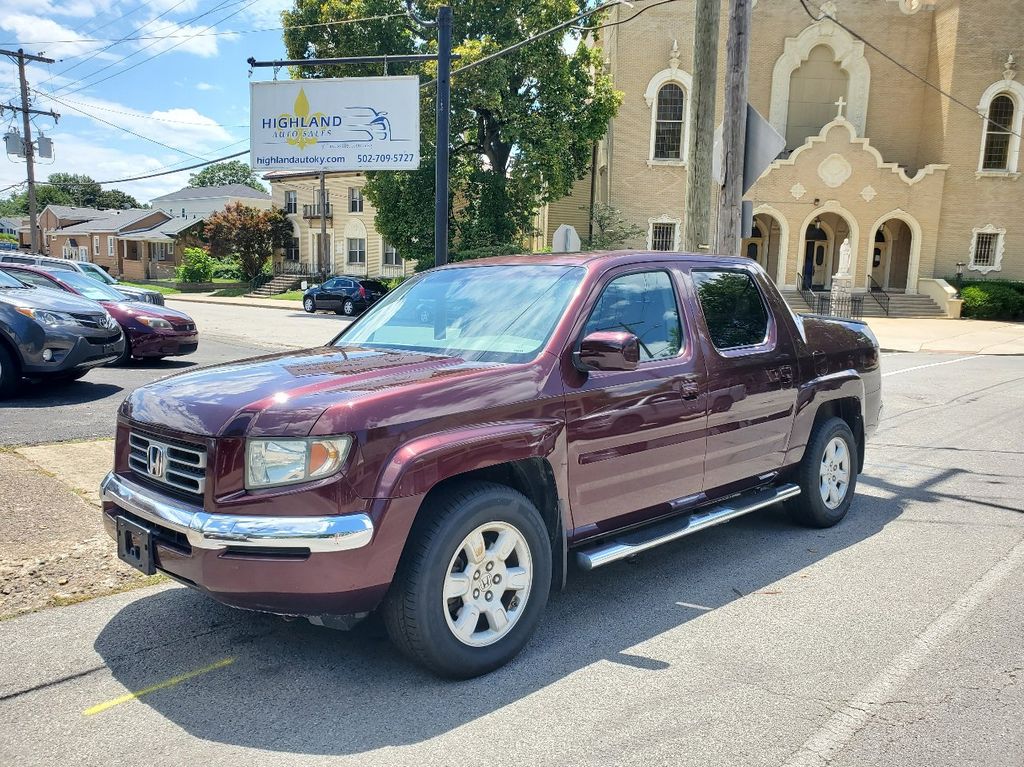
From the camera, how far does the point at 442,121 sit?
37.5 feet

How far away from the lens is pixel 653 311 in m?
4.52

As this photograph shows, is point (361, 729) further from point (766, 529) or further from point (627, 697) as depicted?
point (766, 529)

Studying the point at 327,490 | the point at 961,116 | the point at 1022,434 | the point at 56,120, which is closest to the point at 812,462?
the point at 327,490

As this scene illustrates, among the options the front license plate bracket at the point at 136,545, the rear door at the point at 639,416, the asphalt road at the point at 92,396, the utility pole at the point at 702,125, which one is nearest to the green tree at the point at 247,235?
the asphalt road at the point at 92,396

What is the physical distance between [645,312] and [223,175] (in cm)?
13465

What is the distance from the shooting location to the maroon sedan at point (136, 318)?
1189 cm

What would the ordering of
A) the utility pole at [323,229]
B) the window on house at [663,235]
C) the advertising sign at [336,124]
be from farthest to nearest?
the utility pole at [323,229] → the window on house at [663,235] → the advertising sign at [336,124]

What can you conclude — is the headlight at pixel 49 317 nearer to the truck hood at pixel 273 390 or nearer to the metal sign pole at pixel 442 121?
the metal sign pole at pixel 442 121

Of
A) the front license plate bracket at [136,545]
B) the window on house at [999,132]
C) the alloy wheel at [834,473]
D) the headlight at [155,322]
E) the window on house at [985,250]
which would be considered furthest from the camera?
the window on house at [985,250]

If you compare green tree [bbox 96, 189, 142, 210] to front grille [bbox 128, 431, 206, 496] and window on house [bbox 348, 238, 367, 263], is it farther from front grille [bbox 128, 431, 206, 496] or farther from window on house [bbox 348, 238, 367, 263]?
front grille [bbox 128, 431, 206, 496]

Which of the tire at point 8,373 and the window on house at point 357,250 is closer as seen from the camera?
the tire at point 8,373

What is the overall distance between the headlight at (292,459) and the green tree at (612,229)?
29.5 meters

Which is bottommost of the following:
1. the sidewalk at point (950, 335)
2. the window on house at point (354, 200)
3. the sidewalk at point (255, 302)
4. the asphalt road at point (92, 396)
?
the sidewalk at point (255, 302)

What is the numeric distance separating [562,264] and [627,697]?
2265mm
